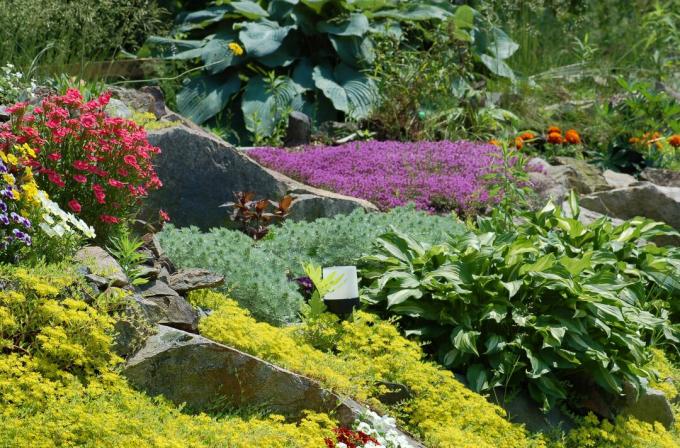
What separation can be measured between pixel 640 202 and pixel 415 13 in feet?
13.0

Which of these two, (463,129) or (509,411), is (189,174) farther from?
(463,129)

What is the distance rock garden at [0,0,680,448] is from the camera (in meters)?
3.82

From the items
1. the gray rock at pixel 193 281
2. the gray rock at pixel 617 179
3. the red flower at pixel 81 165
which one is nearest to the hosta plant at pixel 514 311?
the gray rock at pixel 193 281

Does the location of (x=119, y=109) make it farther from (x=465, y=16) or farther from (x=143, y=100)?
(x=465, y=16)

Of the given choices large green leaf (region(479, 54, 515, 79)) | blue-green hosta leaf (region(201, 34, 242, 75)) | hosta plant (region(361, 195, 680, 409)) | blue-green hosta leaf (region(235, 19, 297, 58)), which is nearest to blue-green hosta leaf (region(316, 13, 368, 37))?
blue-green hosta leaf (region(235, 19, 297, 58))

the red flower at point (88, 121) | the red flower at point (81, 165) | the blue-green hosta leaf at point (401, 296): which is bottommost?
the blue-green hosta leaf at point (401, 296)

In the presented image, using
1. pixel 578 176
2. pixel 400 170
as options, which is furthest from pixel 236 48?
pixel 578 176

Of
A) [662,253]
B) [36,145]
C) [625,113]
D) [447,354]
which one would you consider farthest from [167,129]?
[625,113]

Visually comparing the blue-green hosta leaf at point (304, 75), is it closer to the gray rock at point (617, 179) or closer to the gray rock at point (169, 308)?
the gray rock at point (617, 179)

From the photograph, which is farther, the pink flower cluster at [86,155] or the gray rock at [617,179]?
the gray rock at [617,179]

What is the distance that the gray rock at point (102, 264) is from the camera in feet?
13.6

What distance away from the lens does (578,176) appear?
849cm

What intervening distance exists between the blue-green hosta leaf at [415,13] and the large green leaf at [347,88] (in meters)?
0.84

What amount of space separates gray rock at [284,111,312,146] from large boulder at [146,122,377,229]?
2.23 metres
